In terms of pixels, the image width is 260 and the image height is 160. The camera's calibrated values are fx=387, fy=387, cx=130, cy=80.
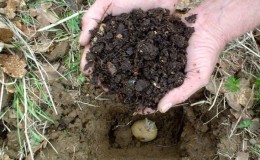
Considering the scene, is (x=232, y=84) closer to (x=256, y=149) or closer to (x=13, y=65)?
(x=256, y=149)

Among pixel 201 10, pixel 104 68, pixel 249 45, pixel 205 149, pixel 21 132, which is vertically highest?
pixel 201 10

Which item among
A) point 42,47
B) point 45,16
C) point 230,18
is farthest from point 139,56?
point 45,16

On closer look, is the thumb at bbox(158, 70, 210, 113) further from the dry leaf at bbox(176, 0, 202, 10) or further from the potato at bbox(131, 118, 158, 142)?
the dry leaf at bbox(176, 0, 202, 10)

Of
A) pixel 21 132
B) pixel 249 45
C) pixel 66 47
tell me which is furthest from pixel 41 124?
pixel 249 45

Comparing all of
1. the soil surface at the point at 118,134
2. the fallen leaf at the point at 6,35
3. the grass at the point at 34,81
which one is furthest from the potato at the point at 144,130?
the fallen leaf at the point at 6,35

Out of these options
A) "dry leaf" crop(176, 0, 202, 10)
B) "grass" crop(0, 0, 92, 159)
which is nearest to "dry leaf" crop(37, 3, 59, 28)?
"grass" crop(0, 0, 92, 159)

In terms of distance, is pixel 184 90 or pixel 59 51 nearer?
pixel 184 90

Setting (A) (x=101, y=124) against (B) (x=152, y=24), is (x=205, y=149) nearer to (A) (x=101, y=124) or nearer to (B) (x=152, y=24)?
(A) (x=101, y=124)
